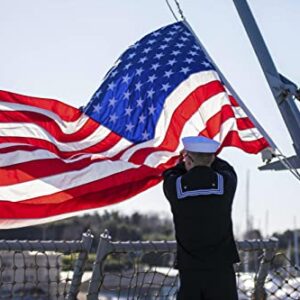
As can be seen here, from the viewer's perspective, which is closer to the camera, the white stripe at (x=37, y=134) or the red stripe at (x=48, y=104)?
the white stripe at (x=37, y=134)

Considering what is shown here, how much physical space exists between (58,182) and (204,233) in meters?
2.68

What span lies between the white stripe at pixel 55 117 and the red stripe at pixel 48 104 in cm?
3

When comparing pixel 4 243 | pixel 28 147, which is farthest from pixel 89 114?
pixel 4 243

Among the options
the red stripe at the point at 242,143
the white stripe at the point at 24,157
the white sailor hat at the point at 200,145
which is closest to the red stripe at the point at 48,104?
the white stripe at the point at 24,157

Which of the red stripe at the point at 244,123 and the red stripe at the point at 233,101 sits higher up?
the red stripe at the point at 233,101

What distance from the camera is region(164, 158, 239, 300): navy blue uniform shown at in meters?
4.70

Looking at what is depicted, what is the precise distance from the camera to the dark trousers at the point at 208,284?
4.71m

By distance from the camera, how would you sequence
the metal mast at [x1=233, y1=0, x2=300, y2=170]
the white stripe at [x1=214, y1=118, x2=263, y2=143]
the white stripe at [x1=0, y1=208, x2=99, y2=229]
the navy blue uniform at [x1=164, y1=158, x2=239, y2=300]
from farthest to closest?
the white stripe at [x1=214, y1=118, x2=263, y2=143], the white stripe at [x1=0, y1=208, x2=99, y2=229], the metal mast at [x1=233, y1=0, x2=300, y2=170], the navy blue uniform at [x1=164, y1=158, x2=239, y2=300]

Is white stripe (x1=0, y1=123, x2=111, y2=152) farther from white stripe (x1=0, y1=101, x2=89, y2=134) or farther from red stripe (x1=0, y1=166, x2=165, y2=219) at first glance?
red stripe (x1=0, y1=166, x2=165, y2=219)

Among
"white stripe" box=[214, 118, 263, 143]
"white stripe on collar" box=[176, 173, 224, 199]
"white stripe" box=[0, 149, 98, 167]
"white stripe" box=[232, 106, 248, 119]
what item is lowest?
"white stripe on collar" box=[176, 173, 224, 199]

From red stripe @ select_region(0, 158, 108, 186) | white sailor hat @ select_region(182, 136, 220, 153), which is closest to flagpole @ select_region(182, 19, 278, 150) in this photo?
red stripe @ select_region(0, 158, 108, 186)

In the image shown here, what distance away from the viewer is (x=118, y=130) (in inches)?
314

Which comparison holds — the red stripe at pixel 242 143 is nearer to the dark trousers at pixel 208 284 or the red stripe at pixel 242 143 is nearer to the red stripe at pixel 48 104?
the red stripe at pixel 48 104

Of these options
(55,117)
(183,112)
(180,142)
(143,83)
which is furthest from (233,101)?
(55,117)
